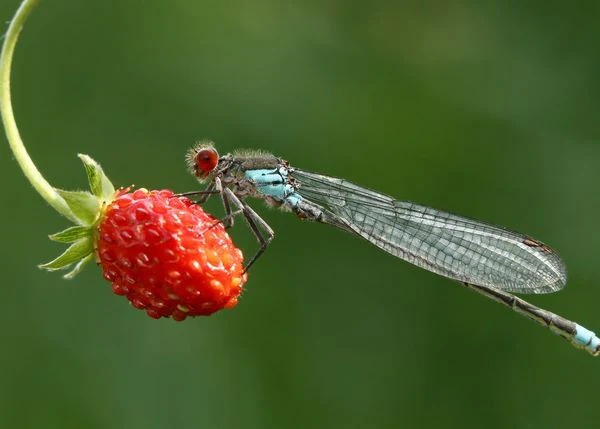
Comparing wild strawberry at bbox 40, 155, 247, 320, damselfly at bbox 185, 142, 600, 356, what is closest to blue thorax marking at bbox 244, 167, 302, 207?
damselfly at bbox 185, 142, 600, 356

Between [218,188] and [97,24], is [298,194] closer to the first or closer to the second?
[218,188]

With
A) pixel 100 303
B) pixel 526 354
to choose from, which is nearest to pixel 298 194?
pixel 100 303

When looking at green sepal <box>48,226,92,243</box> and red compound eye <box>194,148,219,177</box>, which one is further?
red compound eye <box>194,148,219,177</box>

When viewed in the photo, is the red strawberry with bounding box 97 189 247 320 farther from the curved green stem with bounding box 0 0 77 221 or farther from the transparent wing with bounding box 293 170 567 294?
the transparent wing with bounding box 293 170 567 294

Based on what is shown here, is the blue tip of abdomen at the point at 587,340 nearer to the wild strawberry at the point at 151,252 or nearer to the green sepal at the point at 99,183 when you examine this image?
the wild strawberry at the point at 151,252

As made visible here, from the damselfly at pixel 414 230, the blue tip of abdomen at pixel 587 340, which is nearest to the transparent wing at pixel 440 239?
the damselfly at pixel 414 230

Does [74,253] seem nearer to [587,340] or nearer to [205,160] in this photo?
[205,160]
